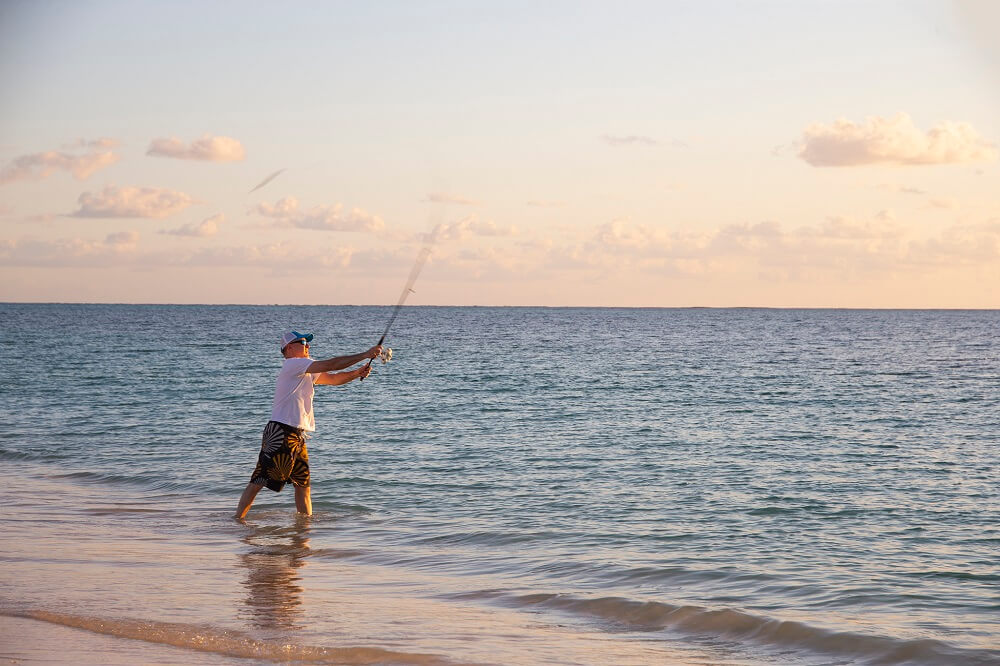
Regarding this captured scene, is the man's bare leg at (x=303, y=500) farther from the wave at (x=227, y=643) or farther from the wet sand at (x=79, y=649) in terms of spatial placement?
the wet sand at (x=79, y=649)

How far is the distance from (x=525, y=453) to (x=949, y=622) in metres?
8.17

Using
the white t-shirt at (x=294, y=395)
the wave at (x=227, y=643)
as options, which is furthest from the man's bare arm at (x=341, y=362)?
the wave at (x=227, y=643)

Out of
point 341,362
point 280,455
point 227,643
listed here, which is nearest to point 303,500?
point 280,455

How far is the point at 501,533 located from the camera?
895 cm

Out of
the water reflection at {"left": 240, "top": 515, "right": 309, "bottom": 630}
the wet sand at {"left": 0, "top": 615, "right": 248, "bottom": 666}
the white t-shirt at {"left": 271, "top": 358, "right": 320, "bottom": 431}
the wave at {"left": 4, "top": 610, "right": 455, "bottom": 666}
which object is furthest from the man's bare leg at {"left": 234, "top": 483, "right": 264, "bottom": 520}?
the wet sand at {"left": 0, "top": 615, "right": 248, "bottom": 666}

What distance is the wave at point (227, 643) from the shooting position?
5125mm

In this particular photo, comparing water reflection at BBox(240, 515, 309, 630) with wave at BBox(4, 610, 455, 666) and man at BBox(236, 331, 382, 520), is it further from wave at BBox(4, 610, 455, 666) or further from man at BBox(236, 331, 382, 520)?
man at BBox(236, 331, 382, 520)

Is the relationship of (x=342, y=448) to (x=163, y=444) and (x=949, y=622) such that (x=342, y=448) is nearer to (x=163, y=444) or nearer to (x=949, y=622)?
(x=163, y=444)

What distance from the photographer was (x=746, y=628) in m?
6.14

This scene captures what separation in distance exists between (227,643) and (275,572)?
198 cm

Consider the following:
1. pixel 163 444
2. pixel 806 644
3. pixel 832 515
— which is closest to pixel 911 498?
pixel 832 515

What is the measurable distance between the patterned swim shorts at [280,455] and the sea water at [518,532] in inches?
19.6

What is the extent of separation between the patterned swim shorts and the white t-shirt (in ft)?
0.26

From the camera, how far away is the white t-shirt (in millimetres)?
8391
